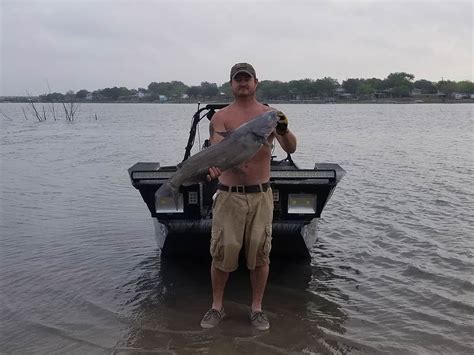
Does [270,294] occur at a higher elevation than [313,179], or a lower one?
lower

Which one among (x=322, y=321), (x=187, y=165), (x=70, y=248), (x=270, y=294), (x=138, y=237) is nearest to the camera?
(x=187, y=165)

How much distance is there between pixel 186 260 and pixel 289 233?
5.56 ft

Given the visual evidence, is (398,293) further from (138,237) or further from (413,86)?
(413,86)

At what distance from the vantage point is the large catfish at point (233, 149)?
165 inches

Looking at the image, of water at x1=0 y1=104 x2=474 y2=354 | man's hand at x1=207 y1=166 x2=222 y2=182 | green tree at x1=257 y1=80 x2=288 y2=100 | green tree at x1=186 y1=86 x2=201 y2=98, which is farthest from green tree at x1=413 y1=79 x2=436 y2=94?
man's hand at x1=207 y1=166 x2=222 y2=182

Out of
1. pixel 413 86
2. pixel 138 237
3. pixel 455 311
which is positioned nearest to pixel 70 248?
pixel 138 237

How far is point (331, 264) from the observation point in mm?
6969

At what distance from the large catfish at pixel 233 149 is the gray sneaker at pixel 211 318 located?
1.37 metres

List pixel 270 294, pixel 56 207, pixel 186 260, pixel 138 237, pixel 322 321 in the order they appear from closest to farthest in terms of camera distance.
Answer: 1. pixel 322 321
2. pixel 270 294
3. pixel 186 260
4. pixel 138 237
5. pixel 56 207

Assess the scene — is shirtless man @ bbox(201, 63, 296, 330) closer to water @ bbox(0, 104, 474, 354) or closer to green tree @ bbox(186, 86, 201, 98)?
water @ bbox(0, 104, 474, 354)

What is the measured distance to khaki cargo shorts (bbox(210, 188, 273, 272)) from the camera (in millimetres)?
4531

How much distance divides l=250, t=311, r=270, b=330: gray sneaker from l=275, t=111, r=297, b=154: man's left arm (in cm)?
162

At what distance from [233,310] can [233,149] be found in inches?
76.2

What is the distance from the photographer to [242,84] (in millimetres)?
4551
